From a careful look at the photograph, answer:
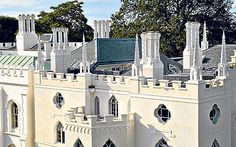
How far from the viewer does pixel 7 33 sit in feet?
269

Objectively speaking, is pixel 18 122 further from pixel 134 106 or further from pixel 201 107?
pixel 201 107

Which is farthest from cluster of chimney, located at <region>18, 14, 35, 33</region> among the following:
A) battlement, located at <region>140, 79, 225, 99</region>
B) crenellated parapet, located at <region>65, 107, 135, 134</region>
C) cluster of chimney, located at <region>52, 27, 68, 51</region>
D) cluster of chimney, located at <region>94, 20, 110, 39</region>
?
battlement, located at <region>140, 79, 225, 99</region>

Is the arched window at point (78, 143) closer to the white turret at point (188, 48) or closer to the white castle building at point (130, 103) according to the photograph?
the white castle building at point (130, 103)

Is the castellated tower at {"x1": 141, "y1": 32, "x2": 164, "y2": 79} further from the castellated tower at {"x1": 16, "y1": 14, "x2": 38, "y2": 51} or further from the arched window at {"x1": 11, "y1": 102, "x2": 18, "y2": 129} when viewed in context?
the castellated tower at {"x1": 16, "y1": 14, "x2": 38, "y2": 51}

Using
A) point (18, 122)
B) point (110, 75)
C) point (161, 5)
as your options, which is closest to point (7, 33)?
point (161, 5)

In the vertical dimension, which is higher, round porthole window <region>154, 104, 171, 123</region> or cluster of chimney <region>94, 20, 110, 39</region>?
cluster of chimney <region>94, 20, 110, 39</region>

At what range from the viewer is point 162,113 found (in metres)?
29.2

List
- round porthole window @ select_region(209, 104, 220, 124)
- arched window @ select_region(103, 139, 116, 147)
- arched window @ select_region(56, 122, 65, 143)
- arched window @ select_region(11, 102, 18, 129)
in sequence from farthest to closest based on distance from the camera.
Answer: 1. arched window @ select_region(11, 102, 18, 129)
2. arched window @ select_region(56, 122, 65, 143)
3. arched window @ select_region(103, 139, 116, 147)
4. round porthole window @ select_region(209, 104, 220, 124)

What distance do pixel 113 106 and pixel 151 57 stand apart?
3.87 m

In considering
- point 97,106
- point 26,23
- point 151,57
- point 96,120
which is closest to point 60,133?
point 97,106

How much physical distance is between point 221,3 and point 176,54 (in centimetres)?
980

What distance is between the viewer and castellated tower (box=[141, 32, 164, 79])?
100ft

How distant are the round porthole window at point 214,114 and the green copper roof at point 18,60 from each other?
1467 centimetres

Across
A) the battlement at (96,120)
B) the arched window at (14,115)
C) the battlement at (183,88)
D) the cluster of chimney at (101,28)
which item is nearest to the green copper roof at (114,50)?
the cluster of chimney at (101,28)
